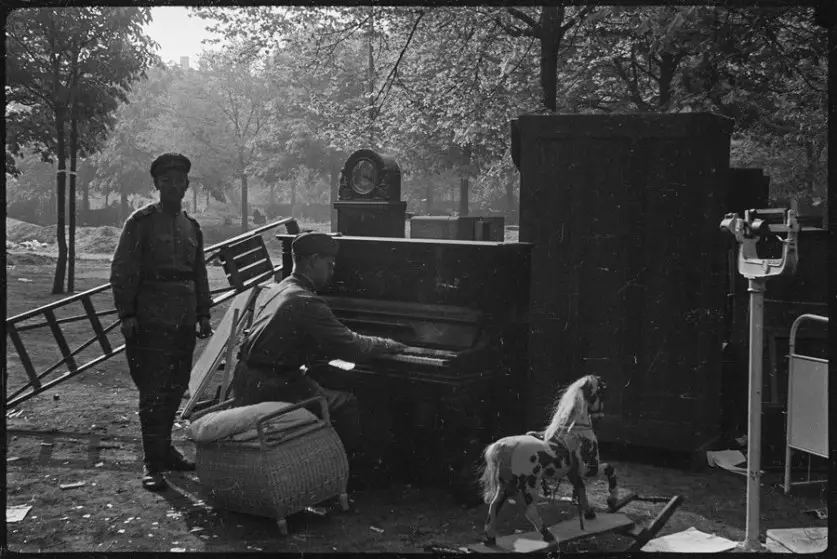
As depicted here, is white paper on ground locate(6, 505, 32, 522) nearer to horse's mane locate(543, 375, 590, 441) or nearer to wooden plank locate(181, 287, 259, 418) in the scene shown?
wooden plank locate(181, 287, 259, 418)

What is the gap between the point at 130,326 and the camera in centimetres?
682

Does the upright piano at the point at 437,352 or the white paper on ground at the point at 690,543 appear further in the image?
the upright piano at the point at 437,352

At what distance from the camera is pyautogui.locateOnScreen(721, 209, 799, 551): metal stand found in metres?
5.05

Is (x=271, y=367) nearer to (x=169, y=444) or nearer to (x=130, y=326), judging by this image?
(x=130, y=326)

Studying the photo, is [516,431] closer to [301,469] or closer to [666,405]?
[666,405]

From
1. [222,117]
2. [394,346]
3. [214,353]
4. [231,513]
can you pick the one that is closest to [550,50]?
[214,353]

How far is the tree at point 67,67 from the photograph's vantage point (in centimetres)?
1633

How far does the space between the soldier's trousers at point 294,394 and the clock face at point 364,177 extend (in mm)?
3083

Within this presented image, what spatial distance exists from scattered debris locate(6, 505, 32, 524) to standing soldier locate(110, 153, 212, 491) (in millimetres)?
860

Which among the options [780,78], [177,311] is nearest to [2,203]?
[177,311]

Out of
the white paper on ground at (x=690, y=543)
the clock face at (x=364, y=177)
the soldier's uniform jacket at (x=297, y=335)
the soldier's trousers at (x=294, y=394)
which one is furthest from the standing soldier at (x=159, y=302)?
the white paper on ground at (x=690, y=543)

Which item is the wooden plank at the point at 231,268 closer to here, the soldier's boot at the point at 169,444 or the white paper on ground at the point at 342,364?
the soldier's boot at the point at 169,444

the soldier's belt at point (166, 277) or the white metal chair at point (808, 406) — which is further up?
the soldier's belt at point (166, 277)

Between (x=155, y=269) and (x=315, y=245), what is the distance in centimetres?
156
